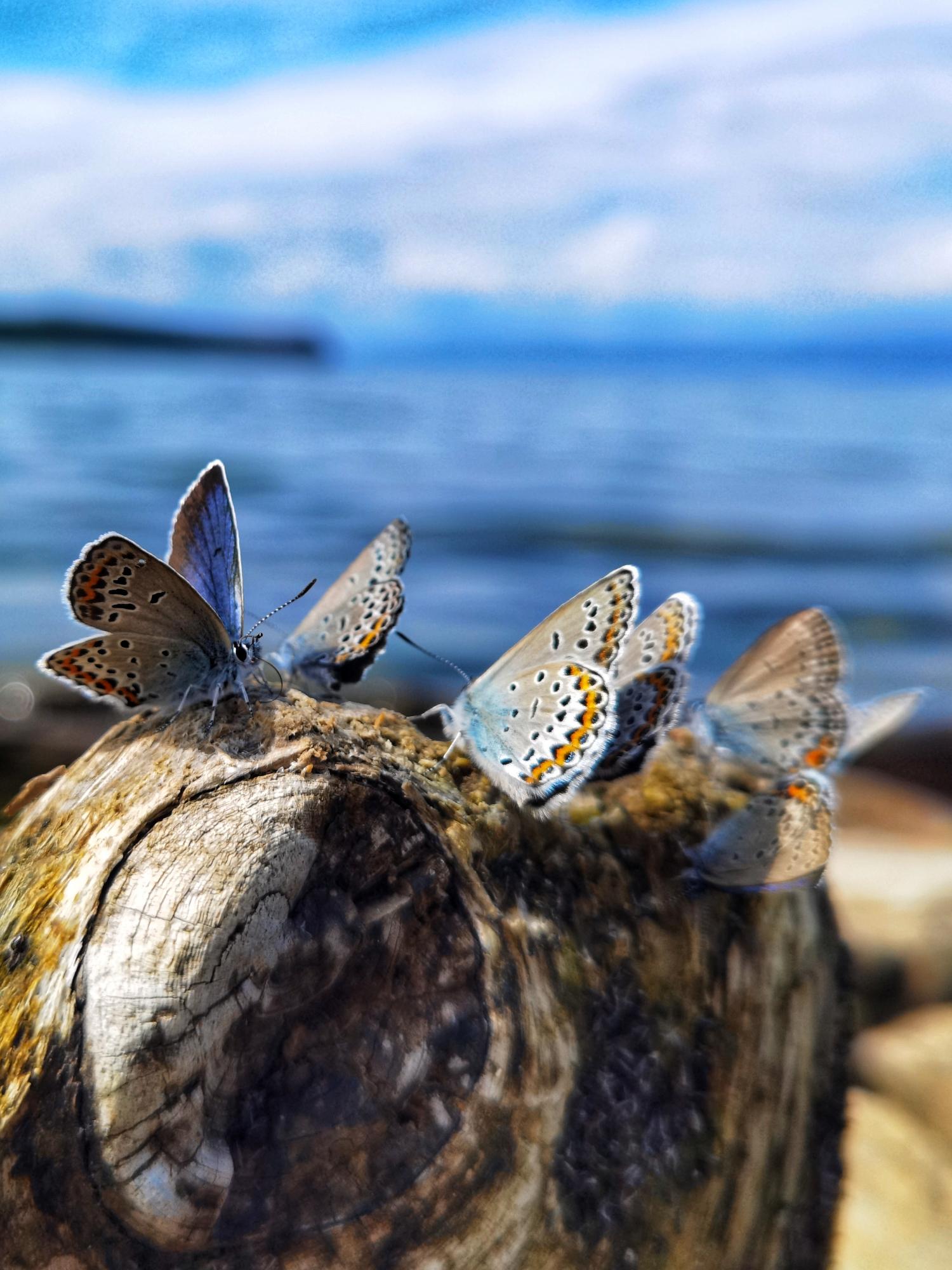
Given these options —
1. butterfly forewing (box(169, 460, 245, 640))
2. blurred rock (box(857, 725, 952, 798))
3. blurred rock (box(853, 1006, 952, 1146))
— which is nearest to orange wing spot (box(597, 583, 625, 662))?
butterfly forewing (box(169, 460, 245, 640))

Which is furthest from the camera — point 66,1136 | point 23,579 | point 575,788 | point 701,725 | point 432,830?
point 23,579

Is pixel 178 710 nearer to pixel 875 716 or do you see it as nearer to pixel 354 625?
pixel 354 625

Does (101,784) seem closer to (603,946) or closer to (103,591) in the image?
(103,591)

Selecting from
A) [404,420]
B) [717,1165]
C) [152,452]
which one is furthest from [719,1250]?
[404,420]

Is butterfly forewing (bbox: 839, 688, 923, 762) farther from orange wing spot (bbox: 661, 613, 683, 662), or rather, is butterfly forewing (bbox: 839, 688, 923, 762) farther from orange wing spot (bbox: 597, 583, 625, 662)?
orange wing spot (bbox: 597, 583, 625, 662)

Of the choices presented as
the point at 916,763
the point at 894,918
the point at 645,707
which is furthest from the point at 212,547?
the point at 916,763

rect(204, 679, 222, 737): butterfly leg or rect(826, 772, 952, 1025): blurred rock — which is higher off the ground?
rect(204, 679, 222, 737): butterfly leg
